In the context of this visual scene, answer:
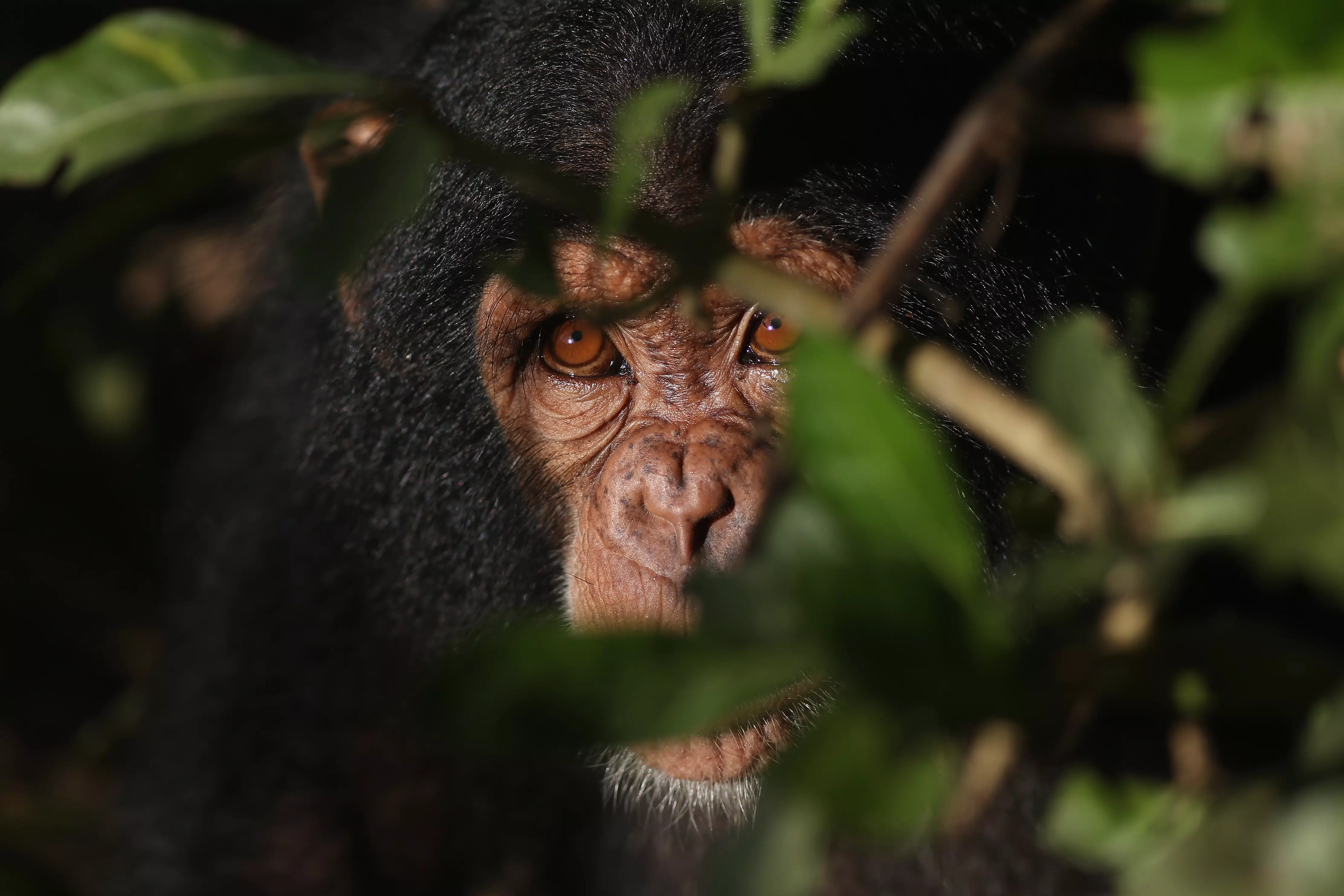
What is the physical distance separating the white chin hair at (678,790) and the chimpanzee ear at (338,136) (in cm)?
123

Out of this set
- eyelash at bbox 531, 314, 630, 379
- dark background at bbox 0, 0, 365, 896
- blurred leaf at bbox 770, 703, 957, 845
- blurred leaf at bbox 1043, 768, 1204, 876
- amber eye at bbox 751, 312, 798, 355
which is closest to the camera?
blurred leaf at bbox 770, 703, 957, 845

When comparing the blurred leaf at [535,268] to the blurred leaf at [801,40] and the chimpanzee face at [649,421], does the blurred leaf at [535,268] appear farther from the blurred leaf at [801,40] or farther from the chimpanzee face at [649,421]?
the chimpanzee face at [649,421]

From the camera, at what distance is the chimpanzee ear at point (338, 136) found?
1.38 m

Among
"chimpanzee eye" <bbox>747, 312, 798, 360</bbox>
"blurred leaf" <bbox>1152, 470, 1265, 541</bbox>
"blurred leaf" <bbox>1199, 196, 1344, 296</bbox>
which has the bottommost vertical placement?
"chimpanzee eye" <bbox>747, 312, 798, 360</bbox>

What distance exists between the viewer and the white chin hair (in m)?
2.60

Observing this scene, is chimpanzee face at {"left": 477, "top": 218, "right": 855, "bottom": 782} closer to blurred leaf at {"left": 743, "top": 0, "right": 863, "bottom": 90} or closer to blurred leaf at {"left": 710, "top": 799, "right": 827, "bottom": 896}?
blurred leaf at {"left": 743, "top": 0, "right": 863, "bottom": 90}

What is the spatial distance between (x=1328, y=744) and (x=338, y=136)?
1.25m

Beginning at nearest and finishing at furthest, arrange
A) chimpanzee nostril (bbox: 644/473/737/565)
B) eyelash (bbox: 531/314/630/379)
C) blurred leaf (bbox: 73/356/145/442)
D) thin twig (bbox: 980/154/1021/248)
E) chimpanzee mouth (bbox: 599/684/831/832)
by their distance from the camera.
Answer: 1. thin twig (bbox: 980/154/1021/248)
2. chimpanzee nostril (bbox: 644/473/737/565)
3. chimpanzee mouth (bbox: 599/684/831/832)
4. eyelash (bbox: 531/314/630/379)
5. blurred leaf (bbox: 73/356/145/442)

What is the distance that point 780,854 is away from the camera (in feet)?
3.13

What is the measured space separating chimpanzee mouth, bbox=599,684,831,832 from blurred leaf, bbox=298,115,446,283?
1205 millimetres

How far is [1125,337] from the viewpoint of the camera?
2.50 meters

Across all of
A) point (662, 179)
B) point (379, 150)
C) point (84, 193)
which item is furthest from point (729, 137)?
point (84, 193)

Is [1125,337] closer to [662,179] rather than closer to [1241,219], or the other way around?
[662,179]

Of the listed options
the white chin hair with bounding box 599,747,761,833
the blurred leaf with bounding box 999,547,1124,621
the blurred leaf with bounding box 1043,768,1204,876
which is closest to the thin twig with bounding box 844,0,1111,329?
the blurred leaf with bounding box 999,547,1124,621
